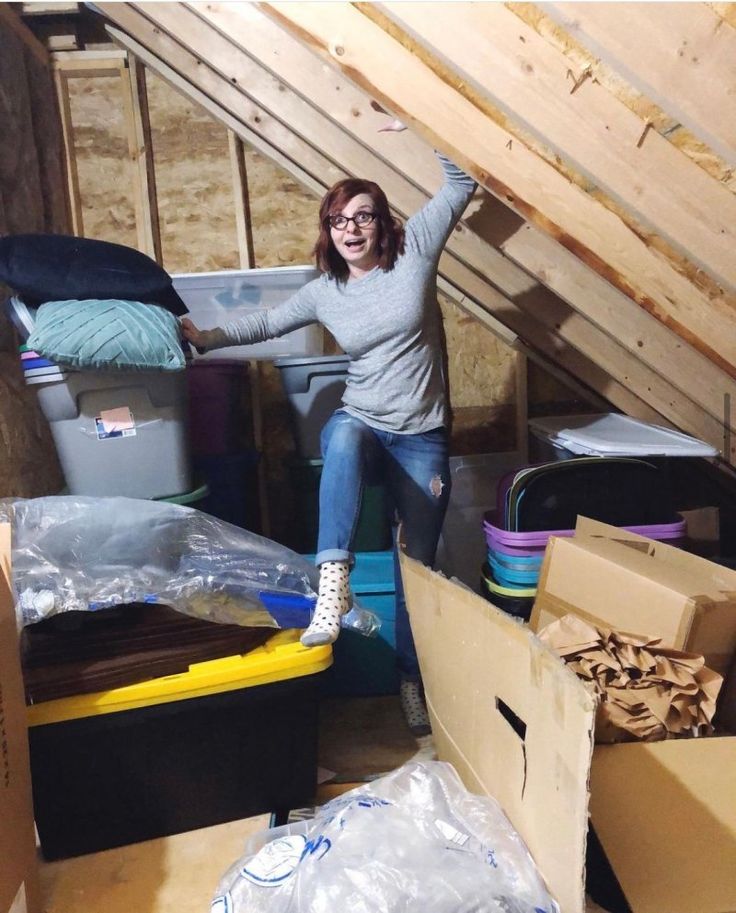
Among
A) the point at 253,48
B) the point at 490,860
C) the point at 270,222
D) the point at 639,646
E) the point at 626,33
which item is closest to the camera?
the point at 626,33

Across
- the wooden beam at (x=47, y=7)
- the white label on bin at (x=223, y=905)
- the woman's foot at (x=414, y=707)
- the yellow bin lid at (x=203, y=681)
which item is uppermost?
the wooden beam at (x=47, y=7)

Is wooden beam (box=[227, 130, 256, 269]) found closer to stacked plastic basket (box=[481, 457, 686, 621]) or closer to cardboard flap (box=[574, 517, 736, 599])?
stacked plastic basket (box=[481, 457, 686, 621])

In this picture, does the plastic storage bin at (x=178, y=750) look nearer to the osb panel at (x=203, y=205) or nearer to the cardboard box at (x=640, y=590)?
the cardboard box at (x=640, y=590)

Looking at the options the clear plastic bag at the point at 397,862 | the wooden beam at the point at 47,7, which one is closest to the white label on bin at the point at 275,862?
the clear plastic bag at the point at 397,862

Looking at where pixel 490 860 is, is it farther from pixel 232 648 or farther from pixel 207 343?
pixel 207 343

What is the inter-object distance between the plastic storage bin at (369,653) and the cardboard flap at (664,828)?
949 millimetres

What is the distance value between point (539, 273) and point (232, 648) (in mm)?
1277

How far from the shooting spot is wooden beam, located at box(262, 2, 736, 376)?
1.27m

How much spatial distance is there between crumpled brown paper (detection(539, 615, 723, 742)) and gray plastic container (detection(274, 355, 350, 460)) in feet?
4.35

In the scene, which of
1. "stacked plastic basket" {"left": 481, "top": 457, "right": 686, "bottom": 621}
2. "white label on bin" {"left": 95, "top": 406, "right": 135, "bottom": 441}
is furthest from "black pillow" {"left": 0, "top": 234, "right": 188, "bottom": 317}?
"stacked plastic basket" {"left": 481, "top": 457, "right": 686, "bottom": 621}

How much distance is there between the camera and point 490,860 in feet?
3.60

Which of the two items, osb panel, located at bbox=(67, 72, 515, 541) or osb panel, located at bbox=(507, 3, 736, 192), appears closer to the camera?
osb panel, located at bbox=(507, 3, 736, 192)

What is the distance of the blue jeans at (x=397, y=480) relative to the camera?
5.55ft

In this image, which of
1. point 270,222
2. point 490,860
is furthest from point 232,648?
point 270,222
